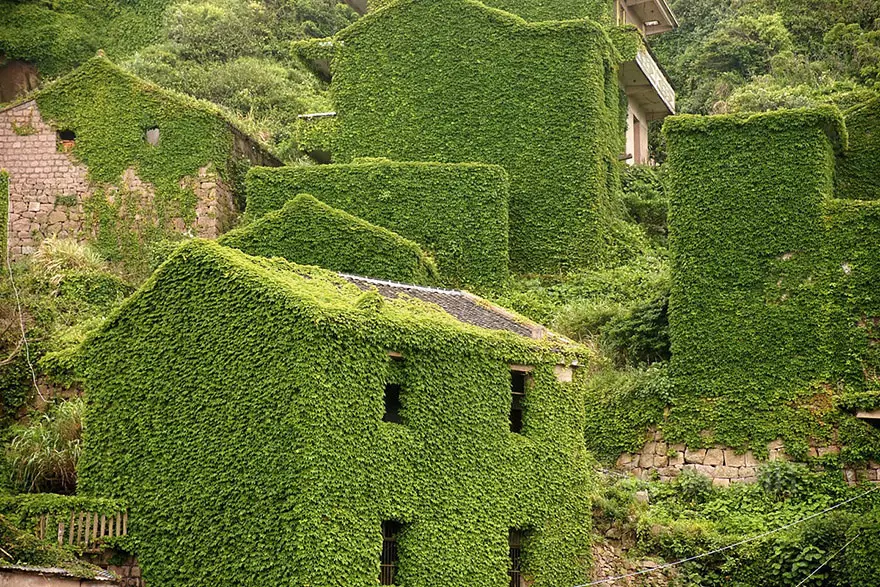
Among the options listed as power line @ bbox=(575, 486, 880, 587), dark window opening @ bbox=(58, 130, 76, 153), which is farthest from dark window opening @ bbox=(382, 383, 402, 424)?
dark window opening @ bbox=(58, 130, 76, 153)

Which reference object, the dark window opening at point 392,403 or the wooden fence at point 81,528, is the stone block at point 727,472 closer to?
the dark window opening at point 392,403

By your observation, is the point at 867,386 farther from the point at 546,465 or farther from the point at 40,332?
the point at 40,332

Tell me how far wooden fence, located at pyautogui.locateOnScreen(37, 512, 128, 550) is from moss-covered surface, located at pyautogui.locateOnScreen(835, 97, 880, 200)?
19471 mm

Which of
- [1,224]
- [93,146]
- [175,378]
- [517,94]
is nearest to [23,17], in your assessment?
[93,146]

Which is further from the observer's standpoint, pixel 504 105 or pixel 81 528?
pixel 504 105

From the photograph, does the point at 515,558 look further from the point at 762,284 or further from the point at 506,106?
the point at 506,106

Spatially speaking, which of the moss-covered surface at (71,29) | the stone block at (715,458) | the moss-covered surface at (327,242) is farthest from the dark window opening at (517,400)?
the moss-covered surface at (71,29)

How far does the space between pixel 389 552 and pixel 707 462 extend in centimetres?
963

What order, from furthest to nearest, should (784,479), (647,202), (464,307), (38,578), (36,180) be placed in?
(647,202)
(36,180)
(784,479)
(464,307)
(38,578)

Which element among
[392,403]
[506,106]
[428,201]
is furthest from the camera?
[506,106]

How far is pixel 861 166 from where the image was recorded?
38031 mm

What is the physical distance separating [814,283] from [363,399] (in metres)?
12.2

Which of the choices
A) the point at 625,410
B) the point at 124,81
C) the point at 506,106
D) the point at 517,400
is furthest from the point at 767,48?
the point at 517,400

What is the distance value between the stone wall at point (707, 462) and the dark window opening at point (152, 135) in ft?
55.3
